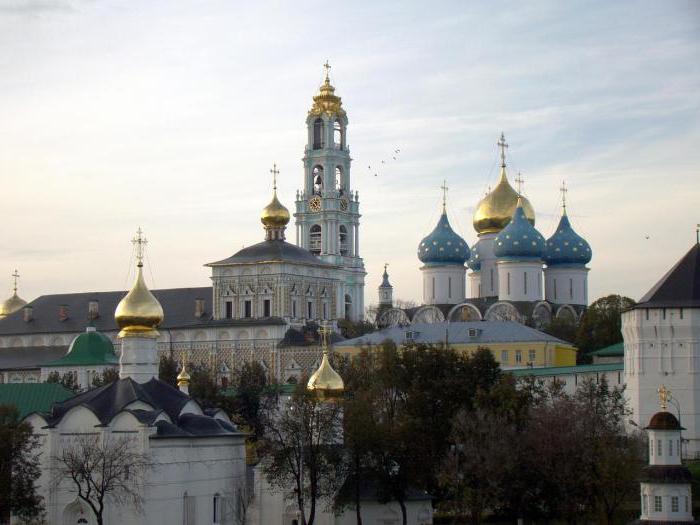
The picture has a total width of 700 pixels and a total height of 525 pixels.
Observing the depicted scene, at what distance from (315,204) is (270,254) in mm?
13594

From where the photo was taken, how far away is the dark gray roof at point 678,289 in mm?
51938

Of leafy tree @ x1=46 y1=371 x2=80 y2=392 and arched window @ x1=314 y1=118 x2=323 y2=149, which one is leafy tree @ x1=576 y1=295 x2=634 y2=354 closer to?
leafy tree @ x1=46 y1=371 x2=80 y2=392

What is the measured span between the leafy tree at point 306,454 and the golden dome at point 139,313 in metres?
4.30

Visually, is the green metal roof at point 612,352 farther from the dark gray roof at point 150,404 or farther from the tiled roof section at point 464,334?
the dark gray roof at point 150,404

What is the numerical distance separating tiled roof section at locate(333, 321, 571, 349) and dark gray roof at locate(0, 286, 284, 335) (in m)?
11.0

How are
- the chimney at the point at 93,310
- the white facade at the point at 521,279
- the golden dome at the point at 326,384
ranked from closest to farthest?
the golden dome at the point at 326,384 < the white facade at the point at 521,279 < the chimney at the point at 93,310

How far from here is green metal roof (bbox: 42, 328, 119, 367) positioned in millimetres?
74594

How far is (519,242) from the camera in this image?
77.2m

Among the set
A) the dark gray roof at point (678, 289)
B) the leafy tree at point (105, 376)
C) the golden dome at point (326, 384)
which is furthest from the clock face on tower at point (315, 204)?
the golden dome at point (326, 384)

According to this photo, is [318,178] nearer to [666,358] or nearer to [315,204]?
[315,204]

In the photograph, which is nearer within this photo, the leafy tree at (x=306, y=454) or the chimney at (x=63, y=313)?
the leafy tree at (x=306, y=454)

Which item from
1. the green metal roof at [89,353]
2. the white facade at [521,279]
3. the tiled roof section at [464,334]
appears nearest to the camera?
the tiled roof section at [464,334]

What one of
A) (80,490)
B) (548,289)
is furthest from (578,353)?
(80,490)

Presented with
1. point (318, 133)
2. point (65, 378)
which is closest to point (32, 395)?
point (65, 378)
